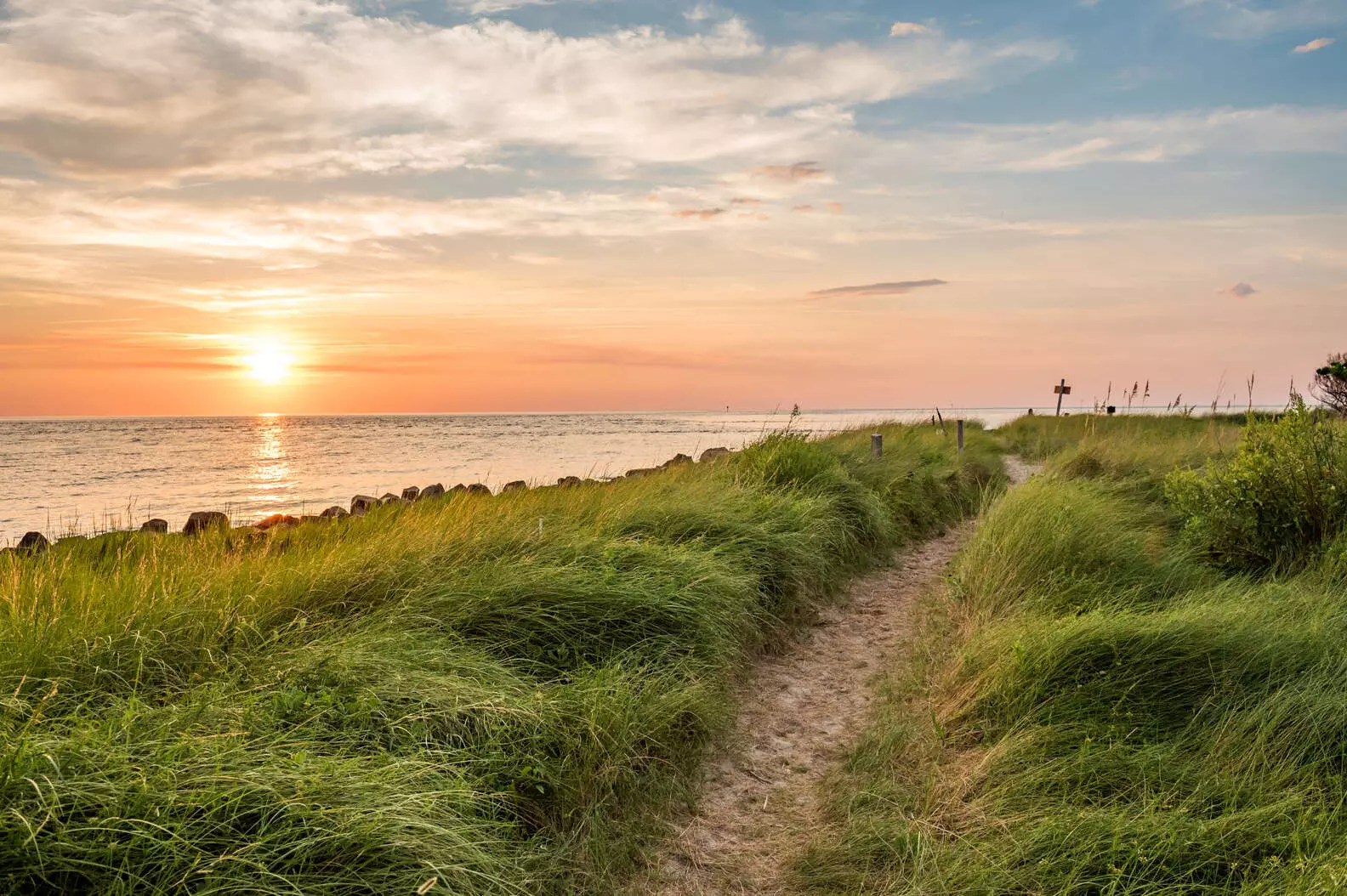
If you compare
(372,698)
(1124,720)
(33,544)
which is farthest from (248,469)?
(1124,720)

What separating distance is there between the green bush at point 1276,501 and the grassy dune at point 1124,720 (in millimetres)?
21

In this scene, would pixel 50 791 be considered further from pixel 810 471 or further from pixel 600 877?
pixel 810 471

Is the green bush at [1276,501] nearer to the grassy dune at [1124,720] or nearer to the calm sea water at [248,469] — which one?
the grassy dune at [1124,720]

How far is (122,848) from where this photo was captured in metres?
2.33

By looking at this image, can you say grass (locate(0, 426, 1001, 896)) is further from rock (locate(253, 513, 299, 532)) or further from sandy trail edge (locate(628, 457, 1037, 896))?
rock (locate(253, 513, 299, 532))

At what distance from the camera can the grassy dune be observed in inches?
124

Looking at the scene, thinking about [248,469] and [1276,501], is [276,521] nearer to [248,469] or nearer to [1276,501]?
[1276,501]

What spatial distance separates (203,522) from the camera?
28.0 ft

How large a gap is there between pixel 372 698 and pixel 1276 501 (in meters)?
8.25

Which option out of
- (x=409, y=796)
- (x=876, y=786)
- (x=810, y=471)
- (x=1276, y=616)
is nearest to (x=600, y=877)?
(x=409, y=796)

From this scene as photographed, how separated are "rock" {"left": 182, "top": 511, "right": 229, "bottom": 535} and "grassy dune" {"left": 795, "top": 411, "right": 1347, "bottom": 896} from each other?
22.3 ft

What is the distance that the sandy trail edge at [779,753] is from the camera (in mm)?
3662

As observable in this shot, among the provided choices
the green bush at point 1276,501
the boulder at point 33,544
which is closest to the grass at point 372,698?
the boulder at point 33,544

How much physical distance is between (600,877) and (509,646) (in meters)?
Result: 1.65
